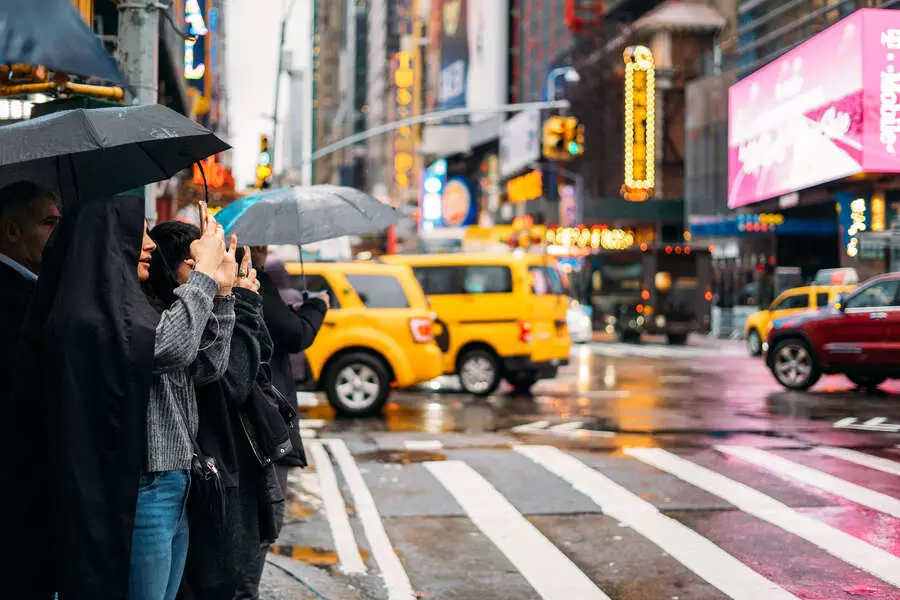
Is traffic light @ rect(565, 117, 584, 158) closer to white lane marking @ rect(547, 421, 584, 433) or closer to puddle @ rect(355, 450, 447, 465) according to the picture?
white lane marking @ rect(547, 421, 584, 433)

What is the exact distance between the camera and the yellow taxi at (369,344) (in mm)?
16016

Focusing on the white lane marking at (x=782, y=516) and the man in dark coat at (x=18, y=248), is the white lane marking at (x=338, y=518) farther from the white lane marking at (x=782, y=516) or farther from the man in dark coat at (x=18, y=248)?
the man in dark coat at (x=18, y=248)

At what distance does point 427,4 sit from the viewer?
125062mm

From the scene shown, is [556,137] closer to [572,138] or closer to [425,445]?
[572,138]

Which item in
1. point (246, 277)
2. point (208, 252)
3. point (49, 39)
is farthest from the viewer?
point (49, 39)

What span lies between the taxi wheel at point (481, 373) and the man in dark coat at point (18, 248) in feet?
49.7

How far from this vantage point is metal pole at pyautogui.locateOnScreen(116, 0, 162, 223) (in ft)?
31.7

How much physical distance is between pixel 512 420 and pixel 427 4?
113 meters

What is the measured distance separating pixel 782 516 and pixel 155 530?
631 cm

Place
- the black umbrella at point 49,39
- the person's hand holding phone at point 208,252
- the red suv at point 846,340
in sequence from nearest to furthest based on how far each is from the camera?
the person's hand holding phone at point 208,252, the black umbrella at point 49,39, the red suv at point 846,340

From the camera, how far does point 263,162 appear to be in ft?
106

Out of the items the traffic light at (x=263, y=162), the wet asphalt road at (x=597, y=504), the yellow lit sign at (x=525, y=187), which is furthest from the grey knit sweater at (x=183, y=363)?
the yellow lit sign at (x=525, y=187)

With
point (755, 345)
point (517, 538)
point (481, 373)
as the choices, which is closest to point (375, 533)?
point (517, 538)

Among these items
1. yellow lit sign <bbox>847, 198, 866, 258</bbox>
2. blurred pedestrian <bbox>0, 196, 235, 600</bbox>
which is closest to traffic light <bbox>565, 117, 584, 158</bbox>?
yellow lit sign <bbox>847, 198, 866, 258</bbox>
